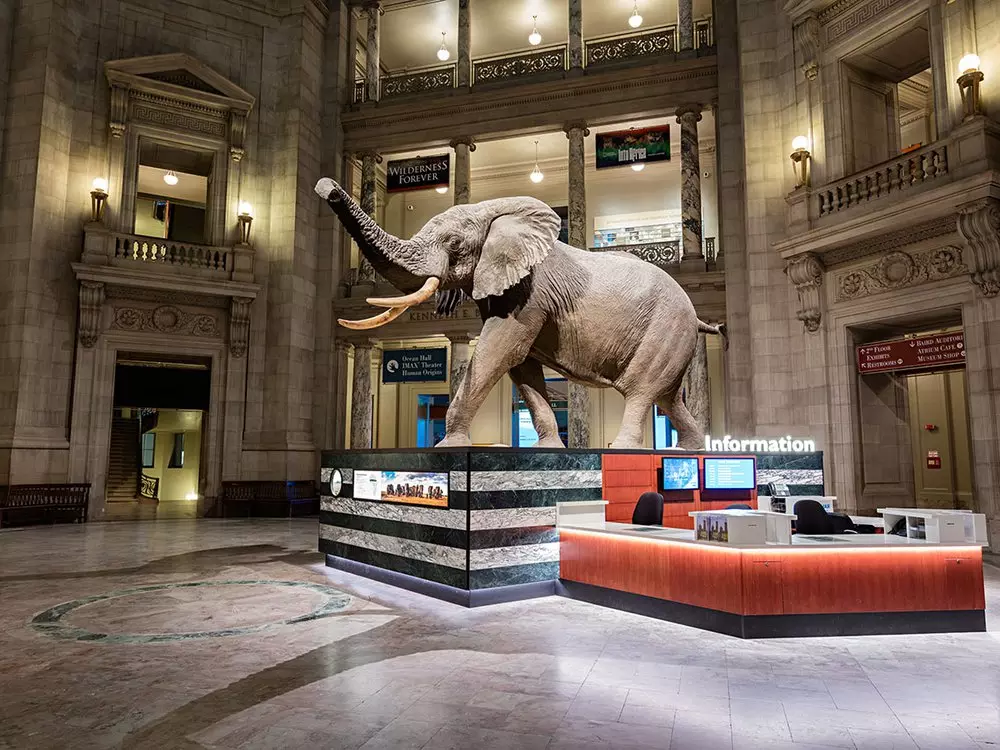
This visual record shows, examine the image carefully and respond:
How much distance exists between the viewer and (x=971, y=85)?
10781mm

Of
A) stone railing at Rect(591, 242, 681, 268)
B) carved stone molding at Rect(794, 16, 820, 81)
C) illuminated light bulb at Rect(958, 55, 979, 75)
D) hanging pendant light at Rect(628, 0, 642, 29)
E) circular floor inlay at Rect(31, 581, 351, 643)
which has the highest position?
hanging pendant light at Rect(628, 0, 642, 29)

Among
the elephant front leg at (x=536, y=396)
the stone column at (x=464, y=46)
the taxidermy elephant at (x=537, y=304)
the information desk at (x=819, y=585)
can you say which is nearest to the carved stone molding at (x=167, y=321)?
→ the stone column at (x=464, y=46)

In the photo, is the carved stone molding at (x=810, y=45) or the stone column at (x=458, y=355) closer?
the carved stone molding at (x=810, y=45)

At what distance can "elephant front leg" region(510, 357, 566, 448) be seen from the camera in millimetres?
7664

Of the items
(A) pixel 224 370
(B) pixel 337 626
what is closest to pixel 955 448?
(B) pixel 337 626

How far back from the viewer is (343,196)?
5.57 meters

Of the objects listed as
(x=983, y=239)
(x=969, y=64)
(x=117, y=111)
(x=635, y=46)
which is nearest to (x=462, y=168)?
(x=635, y=46)

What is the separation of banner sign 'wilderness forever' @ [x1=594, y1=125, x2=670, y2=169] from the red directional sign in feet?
23.9

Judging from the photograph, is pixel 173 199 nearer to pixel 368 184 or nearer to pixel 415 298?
pixel 368 184

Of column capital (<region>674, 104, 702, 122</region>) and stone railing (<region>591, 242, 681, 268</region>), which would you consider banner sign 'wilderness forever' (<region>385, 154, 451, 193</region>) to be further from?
column capital (<region>674, 104, 702, 122</region>)

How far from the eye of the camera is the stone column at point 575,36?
1819 cm

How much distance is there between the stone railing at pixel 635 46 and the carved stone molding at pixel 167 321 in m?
12.1

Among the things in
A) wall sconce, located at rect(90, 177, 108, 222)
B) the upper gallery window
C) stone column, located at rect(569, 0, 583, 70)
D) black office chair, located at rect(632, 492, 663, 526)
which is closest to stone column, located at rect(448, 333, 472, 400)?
the upper gallery window

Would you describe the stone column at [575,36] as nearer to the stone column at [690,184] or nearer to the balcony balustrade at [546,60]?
the balcony balustrade at [546,60]
